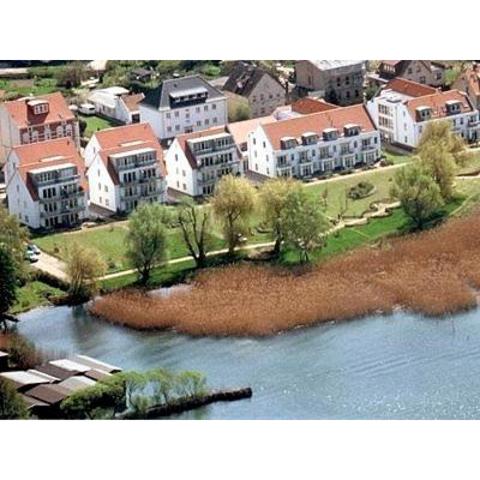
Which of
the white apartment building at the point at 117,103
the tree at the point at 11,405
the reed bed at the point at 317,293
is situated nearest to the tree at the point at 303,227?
the reed bed at the point at 317,293

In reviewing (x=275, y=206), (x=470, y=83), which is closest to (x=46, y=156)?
(x=275, y=206)

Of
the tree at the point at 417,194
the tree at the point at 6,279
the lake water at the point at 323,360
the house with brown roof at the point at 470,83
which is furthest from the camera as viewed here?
the house with brown roof at the point at 470,83

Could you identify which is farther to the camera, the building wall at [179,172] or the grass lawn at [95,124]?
the grass lawn at [95,124]

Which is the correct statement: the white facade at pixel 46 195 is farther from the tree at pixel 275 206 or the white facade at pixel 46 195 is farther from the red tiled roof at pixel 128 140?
the tree at pixel 275 206

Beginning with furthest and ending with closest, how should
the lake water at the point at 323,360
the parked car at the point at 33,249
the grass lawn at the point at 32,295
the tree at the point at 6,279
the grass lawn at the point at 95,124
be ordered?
the grass lawn at the point at 95,124
the parked car at the point at 33,249
the grass lawn at the point at 32,295
the tree at the point at 6,279
the lake water at the point at 323,360

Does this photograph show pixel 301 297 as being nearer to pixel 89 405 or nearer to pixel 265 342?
pixel 265 342
